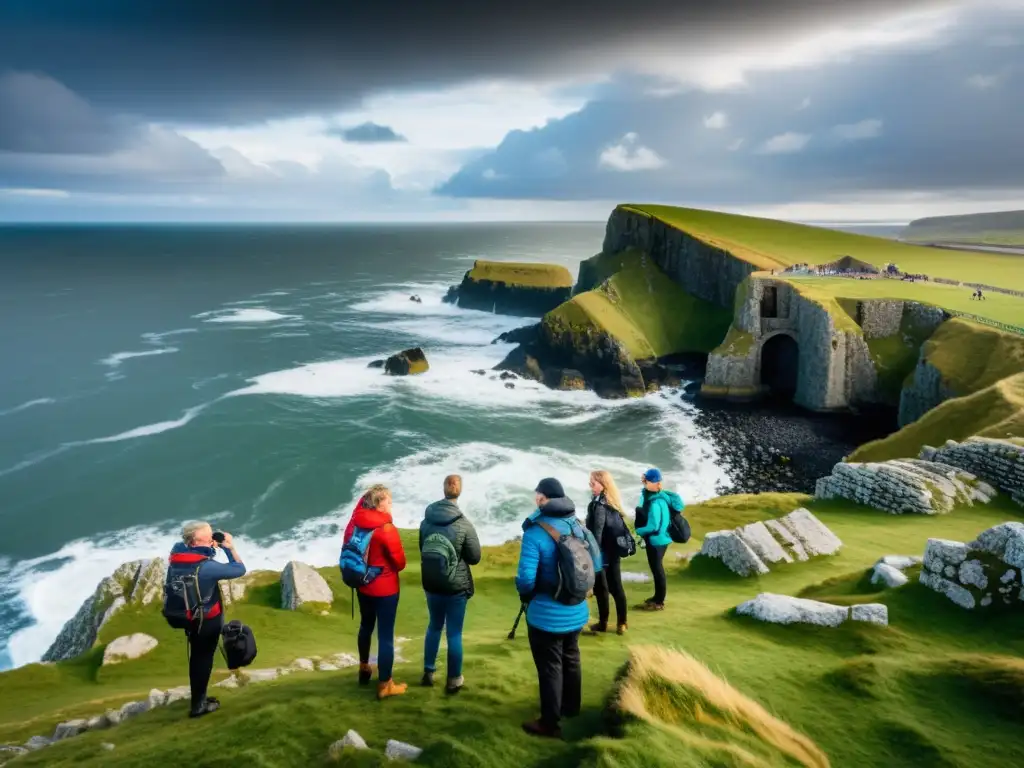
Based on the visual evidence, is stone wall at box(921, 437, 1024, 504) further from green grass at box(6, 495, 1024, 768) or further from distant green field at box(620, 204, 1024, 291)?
distant green field at box(620, 204, 1024, 291)

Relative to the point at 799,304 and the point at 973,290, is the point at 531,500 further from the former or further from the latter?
the point at 973,290

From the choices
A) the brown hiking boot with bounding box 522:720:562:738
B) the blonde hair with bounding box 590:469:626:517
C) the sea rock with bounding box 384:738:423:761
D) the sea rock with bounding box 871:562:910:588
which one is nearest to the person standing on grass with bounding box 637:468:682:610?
the blonde hair with bounding box 590:469:626:517

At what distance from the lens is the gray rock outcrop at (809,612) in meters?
10.3

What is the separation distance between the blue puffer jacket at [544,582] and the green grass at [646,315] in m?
65.8

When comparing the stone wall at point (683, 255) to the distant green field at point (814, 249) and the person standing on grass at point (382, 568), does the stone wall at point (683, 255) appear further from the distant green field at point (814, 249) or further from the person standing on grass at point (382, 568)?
the person standing on grass at point (382, 568)

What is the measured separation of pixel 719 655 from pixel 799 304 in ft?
197

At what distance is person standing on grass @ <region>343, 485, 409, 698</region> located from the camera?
7809mm

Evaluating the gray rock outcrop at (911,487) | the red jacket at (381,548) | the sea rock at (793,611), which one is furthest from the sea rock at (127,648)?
the gray rock outcrop at (911,487)

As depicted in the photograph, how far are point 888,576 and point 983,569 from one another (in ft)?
5.23

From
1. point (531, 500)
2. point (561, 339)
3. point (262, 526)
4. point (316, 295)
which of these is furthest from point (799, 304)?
point (316, 295)

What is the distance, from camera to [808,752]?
643 cm

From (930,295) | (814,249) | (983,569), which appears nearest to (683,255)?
(814,249)

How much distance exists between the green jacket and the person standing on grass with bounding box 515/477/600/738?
34.9 inches

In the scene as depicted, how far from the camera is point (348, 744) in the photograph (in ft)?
21.7
